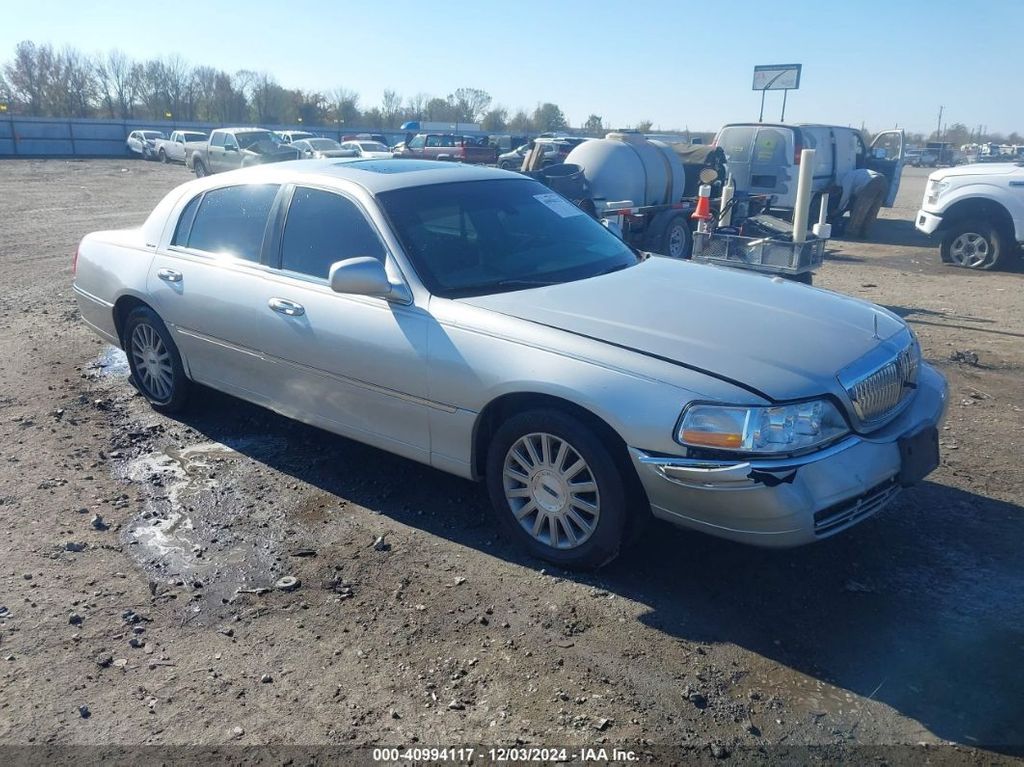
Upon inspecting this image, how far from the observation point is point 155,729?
112 inches

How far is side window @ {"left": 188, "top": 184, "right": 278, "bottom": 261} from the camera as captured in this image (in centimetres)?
490

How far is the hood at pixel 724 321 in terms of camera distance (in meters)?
3.37

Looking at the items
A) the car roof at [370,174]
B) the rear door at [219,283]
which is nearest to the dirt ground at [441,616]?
the rear door at [219,283]

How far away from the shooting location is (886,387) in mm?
3705

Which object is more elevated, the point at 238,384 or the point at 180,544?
the point at 238,384

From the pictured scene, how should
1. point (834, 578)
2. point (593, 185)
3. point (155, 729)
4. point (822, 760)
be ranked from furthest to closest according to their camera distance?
point (593, 185) < point (834, 578) < point (155, 729) < point (822, 760)

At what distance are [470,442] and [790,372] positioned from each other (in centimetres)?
144

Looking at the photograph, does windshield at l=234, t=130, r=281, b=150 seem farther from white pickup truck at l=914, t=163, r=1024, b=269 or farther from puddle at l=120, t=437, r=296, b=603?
puddle at l=120, t=437, r=296, b=603

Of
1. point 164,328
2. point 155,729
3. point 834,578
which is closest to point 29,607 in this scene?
point 155,729

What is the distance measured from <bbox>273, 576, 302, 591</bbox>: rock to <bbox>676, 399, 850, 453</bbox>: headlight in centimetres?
180

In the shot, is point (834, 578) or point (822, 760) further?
point (834, 578)

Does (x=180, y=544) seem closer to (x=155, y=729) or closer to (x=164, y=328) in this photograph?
(x=155, y=729)

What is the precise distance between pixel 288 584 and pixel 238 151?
2589 cm

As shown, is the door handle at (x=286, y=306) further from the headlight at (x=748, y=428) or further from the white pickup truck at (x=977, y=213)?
the white pickup truck at (x=977, y=213)
